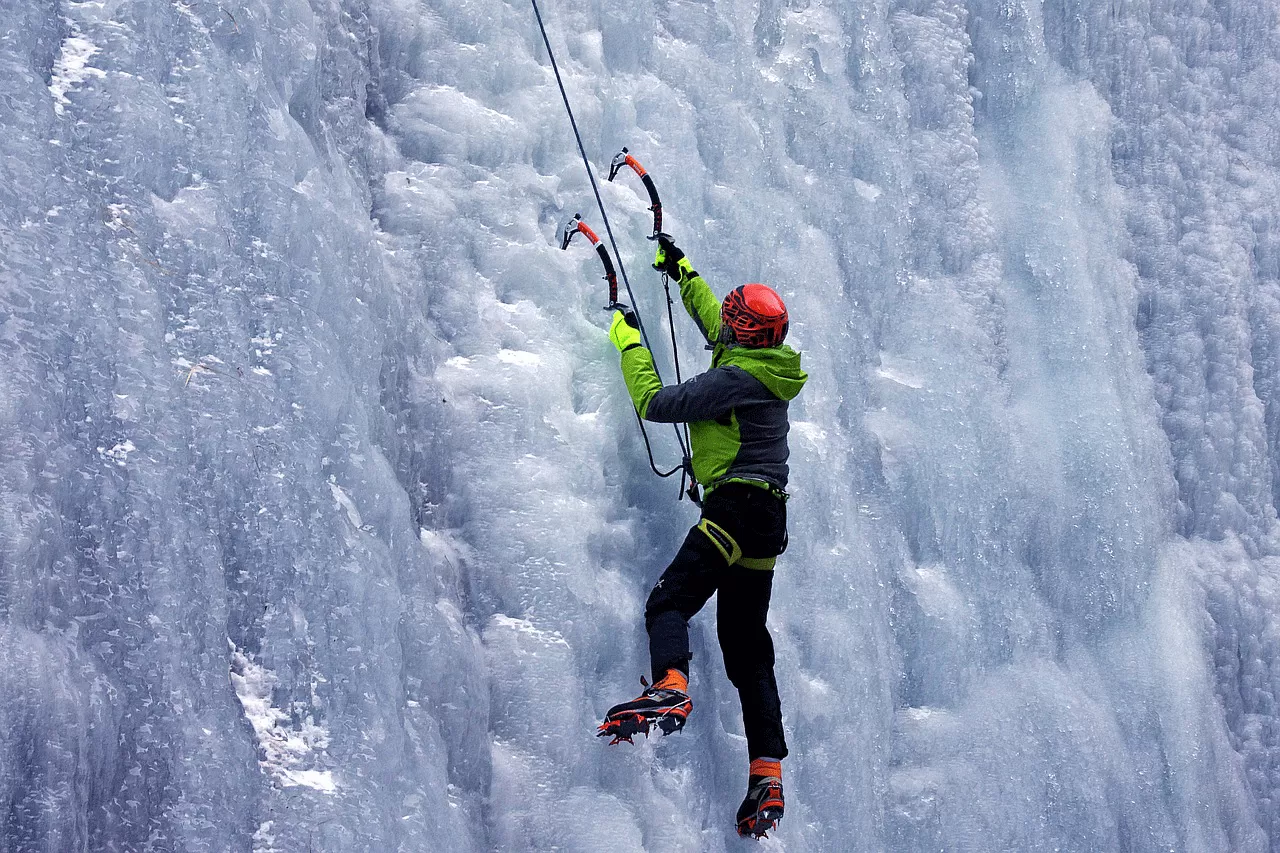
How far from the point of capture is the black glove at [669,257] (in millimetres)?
3639

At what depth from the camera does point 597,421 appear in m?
3.54

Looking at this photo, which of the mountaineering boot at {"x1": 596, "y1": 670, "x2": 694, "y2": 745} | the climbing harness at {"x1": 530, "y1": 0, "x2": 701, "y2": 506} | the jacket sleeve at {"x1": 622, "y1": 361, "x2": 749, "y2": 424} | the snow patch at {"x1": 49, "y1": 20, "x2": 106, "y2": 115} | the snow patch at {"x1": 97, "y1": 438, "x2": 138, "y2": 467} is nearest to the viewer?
the snow patch at {"x1": 97, "y1": 438, "x2": 138, "y2": 467}

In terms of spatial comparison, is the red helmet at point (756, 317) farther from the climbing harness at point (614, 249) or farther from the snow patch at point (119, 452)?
the snow patch at point (119, 452)

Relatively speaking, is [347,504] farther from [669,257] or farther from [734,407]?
[669,257]

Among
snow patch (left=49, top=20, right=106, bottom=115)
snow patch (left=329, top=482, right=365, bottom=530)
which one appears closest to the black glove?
snow patch (left=329, top=482, right=365, bottom=530)

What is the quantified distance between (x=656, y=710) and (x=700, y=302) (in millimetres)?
1276

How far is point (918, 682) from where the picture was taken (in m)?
4.10

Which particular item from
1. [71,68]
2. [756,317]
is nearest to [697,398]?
[756,317]

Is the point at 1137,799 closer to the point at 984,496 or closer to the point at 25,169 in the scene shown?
the point at 984,496

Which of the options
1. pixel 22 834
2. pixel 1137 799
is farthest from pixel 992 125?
pixel 22 834

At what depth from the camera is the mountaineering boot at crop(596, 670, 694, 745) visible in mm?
2939

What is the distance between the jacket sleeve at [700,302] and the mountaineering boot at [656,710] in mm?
1089

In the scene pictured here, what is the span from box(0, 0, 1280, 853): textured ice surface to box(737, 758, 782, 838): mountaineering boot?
220 millimetres

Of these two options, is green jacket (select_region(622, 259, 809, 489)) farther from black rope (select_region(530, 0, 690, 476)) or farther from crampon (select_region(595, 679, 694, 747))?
crampon (select_region(595, 679, 694, 747))
